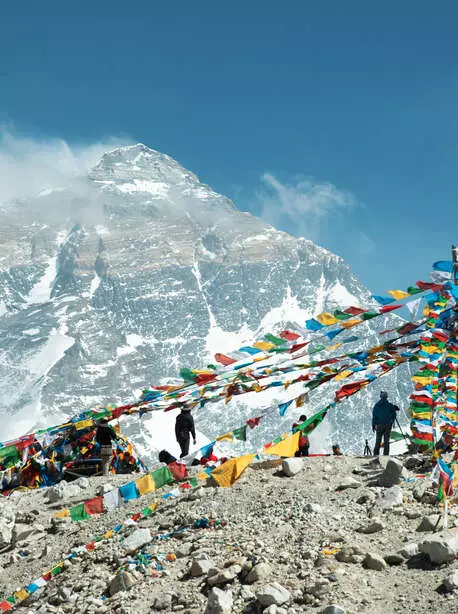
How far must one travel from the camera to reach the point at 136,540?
8664 millimetres

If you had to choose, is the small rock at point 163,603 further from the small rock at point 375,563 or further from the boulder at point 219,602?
the small rock at point 375,563

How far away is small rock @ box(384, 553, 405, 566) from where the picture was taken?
279 inches

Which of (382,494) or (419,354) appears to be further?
(419,354)

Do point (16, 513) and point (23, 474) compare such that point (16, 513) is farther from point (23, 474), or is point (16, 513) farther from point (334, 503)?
point (334, 503)

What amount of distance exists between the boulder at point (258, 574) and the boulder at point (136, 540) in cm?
205

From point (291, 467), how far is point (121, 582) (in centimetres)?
403

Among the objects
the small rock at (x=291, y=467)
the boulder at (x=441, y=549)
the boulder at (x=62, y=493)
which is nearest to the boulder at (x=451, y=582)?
the boulder at (x=441, y=549)

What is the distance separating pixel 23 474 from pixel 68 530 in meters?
7.34

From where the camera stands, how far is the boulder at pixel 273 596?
641 centimetres

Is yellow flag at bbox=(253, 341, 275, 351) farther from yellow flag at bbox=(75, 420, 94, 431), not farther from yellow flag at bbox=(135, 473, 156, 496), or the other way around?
yellow flag at bbox=(75, 420, 94, 431)

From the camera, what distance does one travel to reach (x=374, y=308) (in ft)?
35.1

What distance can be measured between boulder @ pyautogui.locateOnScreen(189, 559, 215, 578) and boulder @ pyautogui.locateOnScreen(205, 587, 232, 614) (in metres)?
0.74

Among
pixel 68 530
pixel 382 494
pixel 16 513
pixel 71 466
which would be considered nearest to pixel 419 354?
pixel 382 494

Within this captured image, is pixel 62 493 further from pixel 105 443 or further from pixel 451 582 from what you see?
pixel 451 582
